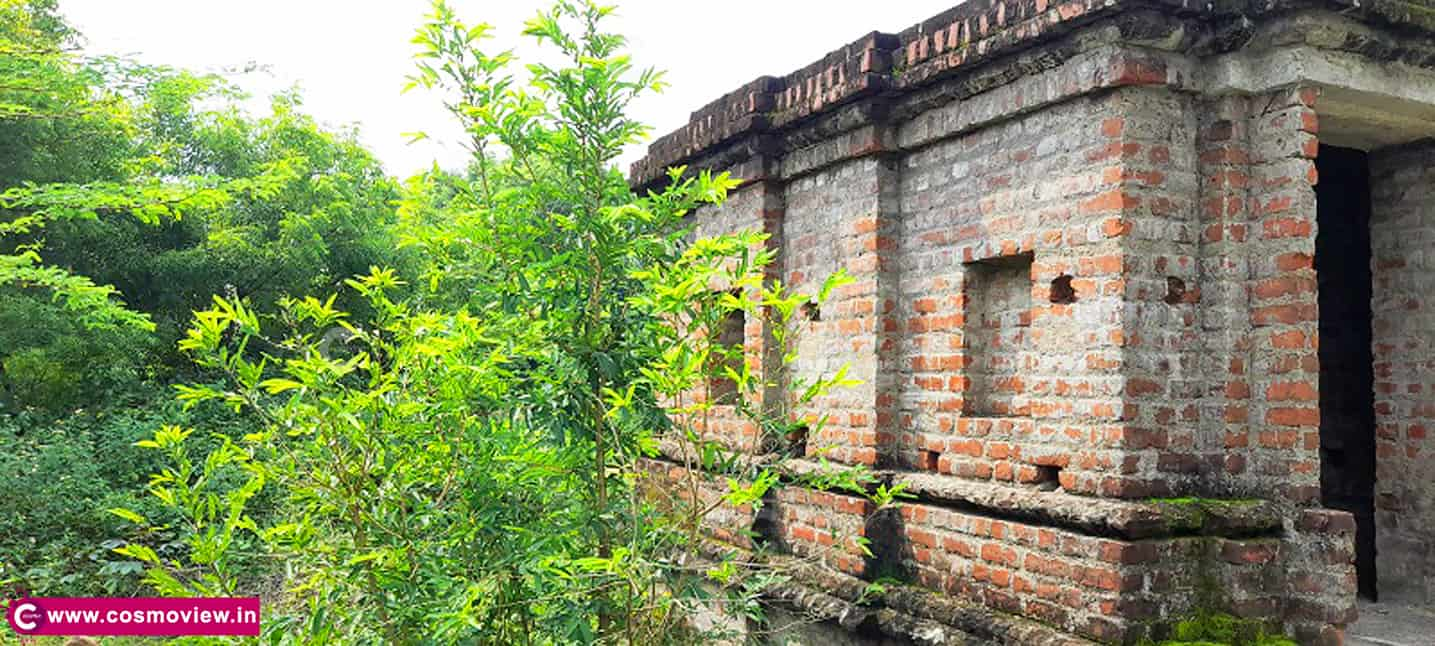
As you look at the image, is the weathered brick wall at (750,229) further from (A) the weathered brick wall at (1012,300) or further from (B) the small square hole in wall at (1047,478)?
(B) the small square hole in wall at (1047,478)

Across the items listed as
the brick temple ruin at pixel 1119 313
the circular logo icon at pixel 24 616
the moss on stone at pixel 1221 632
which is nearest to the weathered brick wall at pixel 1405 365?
the brick temple ruin at pixel 1119 313

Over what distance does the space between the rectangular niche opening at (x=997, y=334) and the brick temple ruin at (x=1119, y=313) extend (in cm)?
1

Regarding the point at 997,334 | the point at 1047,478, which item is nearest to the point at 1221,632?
the point at 1047,478

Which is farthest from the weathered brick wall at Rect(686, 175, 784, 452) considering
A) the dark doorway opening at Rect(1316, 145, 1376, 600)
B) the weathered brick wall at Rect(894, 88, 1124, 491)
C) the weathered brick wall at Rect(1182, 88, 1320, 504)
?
the dark doorway opening at Rect(1316, 145, 1376, 600)

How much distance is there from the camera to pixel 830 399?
18.2 ft

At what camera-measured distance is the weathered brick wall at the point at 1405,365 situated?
500 centimetres

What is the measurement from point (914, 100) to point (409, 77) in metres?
2.46

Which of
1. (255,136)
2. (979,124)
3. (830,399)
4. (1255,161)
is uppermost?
(255,136)

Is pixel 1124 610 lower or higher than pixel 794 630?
higher

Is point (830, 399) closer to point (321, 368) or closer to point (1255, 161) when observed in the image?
point (1255, 161)

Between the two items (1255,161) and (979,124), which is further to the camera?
(979,124)

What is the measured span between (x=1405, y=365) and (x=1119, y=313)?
2.12m

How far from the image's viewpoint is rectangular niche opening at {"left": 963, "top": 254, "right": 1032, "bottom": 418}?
15.1 feet

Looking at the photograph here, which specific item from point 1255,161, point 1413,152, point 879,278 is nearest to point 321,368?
point 879,278
